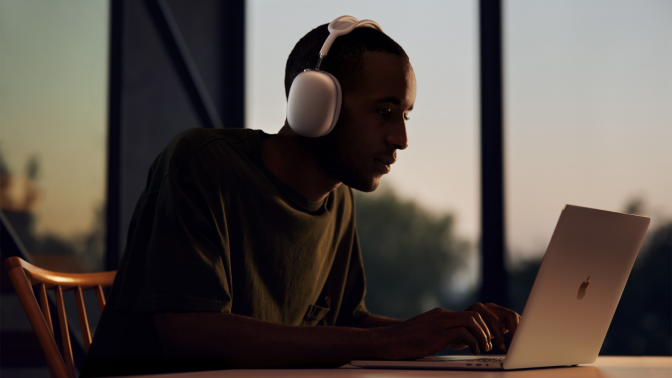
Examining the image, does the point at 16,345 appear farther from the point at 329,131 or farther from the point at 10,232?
the point at 329,131

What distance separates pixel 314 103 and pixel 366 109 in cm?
11

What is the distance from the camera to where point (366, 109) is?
3.54 ft

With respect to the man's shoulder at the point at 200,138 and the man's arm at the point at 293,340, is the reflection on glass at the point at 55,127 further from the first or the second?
the man's arm at the point at 293,340

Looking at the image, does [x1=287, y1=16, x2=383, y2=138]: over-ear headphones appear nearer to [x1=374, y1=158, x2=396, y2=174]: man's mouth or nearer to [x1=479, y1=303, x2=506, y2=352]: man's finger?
[x1=374, y1=158, x2=396, y2=174]: man's mouth

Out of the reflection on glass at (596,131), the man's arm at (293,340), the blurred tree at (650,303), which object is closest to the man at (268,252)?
the man's arm at (293,340)

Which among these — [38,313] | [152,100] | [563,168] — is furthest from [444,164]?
[38,313]

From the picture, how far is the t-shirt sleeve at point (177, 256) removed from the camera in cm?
83

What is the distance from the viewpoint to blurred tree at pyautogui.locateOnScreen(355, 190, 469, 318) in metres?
2.62

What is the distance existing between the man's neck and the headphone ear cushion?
72 millimetres

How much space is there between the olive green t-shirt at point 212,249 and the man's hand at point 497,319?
389 millimetres

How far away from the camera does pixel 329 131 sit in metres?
1.08

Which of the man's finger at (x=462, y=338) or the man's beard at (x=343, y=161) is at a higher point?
the man's beard at (x=343, y=161)

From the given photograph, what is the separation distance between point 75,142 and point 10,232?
0.65 metres

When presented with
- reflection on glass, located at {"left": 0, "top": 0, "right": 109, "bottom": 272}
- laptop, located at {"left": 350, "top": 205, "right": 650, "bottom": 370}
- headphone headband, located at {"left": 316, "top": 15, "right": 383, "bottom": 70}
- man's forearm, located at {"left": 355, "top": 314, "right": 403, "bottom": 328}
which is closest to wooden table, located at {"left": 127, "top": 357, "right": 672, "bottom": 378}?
laptop, located at {"left": 350, "top": 205, "right": 650, "bottom": 370}
